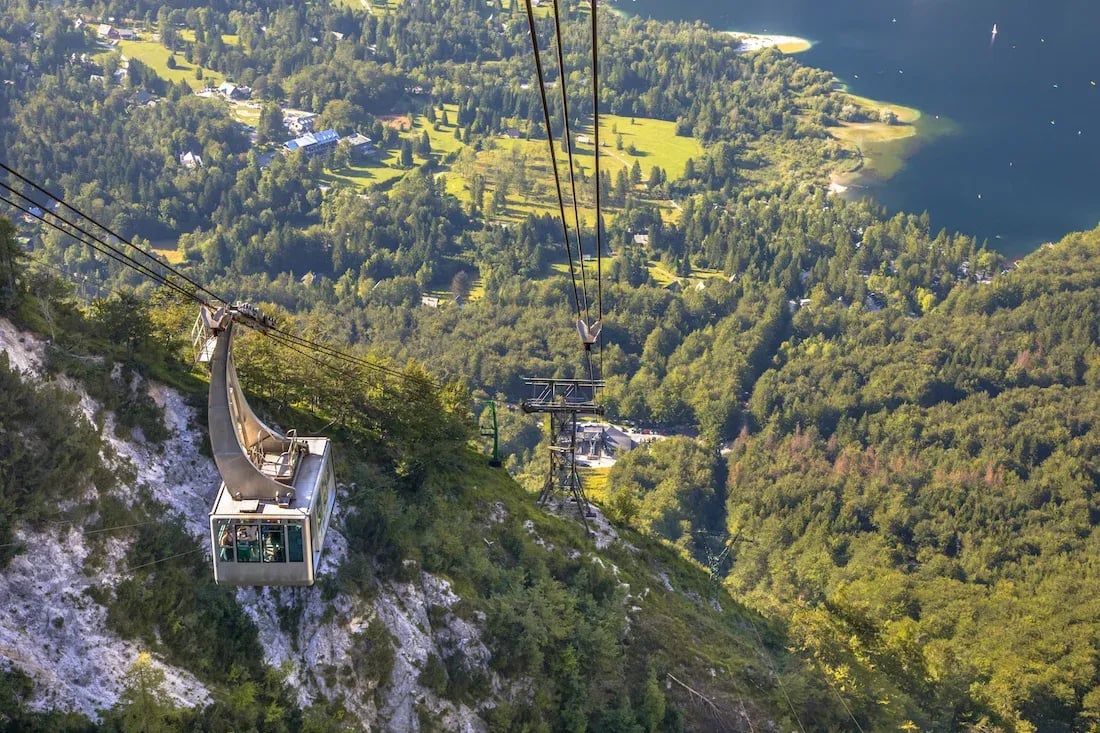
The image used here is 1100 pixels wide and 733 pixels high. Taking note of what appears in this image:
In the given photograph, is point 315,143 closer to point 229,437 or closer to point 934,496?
point 934,496

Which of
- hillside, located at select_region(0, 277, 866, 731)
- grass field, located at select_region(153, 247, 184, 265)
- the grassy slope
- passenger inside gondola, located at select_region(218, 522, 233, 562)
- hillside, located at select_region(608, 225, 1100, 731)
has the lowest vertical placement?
grass field, located at select_region(153, 247, 184, 265)

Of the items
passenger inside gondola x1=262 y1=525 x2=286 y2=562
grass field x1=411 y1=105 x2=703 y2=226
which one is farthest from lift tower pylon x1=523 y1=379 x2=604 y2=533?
grass field x1=411 y1=105 x2=703 y2=226

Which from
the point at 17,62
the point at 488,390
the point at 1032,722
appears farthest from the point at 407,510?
the point at 17,62

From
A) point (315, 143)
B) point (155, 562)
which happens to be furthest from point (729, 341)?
point (155, 562)

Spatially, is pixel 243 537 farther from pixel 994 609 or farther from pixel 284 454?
pixel 994 609

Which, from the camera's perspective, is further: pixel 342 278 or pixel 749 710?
pixel 342 278

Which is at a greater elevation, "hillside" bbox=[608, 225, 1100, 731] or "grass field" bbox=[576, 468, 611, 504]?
"hillside" bbox=[608, 225, 1100, 731]

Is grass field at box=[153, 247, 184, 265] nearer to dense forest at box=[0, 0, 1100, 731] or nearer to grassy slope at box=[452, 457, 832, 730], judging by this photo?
dense forest at box=[0, 0, 1100, 731]
